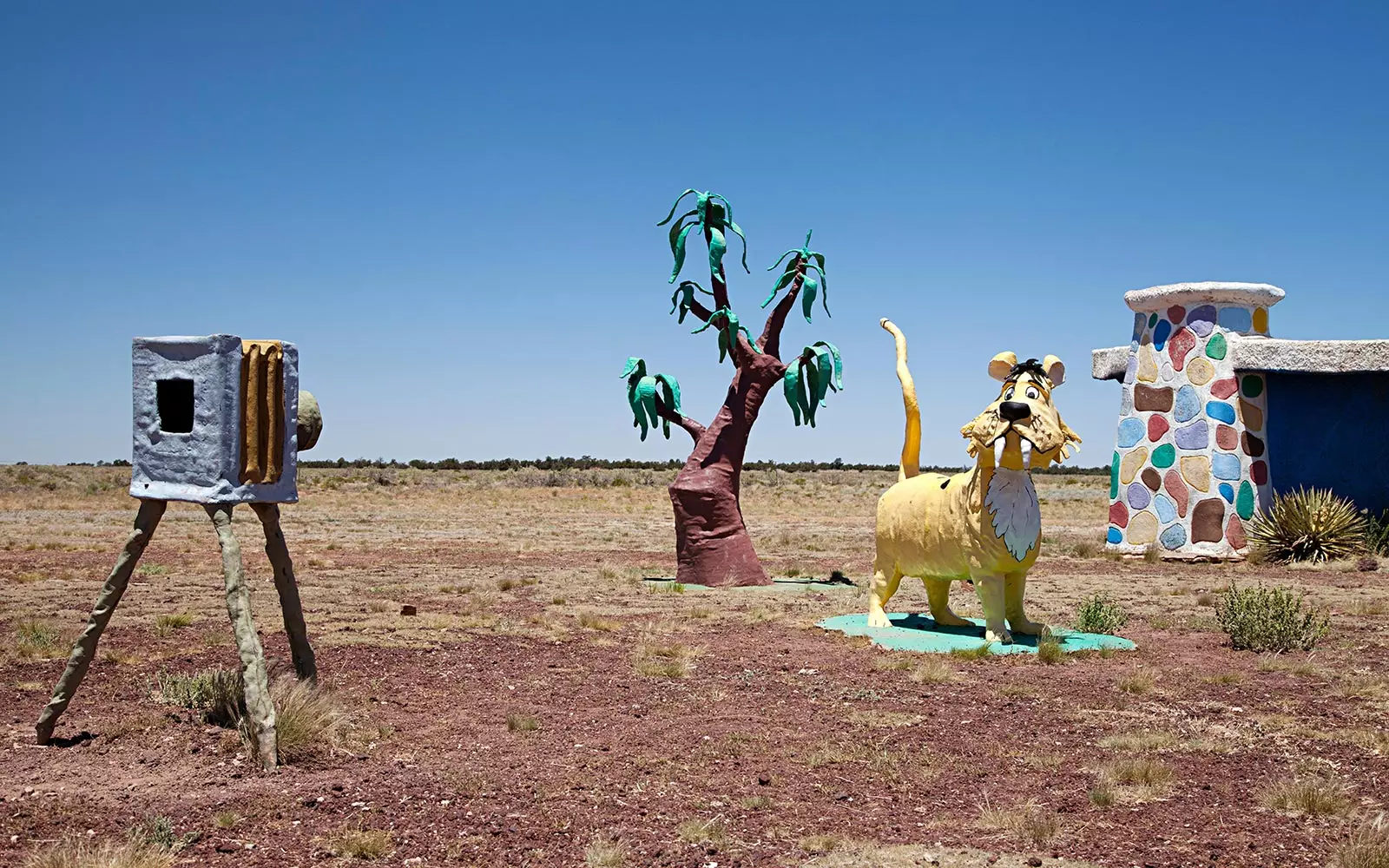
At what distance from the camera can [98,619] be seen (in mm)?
7617

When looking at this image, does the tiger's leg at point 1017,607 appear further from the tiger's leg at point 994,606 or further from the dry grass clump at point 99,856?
the dry grass clump at point 99,856

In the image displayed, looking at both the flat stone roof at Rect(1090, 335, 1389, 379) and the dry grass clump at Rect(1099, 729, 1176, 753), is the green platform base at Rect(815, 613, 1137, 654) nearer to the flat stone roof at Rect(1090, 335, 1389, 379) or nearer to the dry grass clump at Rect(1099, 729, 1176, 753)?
the dry grass clump at Rect(1099, 729, 1176, 753)

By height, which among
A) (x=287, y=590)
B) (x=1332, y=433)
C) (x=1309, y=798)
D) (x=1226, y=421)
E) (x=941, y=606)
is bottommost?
(x=1309, y=798)

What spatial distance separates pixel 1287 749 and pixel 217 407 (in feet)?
23.5

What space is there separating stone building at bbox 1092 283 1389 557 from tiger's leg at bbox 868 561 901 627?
35.9 ft

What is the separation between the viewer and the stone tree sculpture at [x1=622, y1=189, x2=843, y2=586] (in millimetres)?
17547

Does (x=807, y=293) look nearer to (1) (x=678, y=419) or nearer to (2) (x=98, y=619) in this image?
(1) (x=678, y=419)

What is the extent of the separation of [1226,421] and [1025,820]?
1713cm

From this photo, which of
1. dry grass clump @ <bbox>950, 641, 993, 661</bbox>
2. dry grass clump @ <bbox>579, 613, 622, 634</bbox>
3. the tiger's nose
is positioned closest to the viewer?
the tiger's nose

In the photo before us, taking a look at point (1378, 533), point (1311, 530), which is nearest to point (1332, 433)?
point (1378, 533)

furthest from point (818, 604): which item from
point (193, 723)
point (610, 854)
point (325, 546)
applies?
point (325, 546)

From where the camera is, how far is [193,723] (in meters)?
7.99

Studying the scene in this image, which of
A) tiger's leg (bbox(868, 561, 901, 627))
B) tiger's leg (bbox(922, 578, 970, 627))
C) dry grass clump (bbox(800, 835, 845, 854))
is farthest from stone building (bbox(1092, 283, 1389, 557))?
dry grass clump (bbox(800, 835, 845, 854))

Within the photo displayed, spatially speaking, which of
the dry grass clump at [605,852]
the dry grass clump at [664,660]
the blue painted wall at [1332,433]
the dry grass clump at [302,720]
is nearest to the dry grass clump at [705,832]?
the dry grass clump at [605,852]
